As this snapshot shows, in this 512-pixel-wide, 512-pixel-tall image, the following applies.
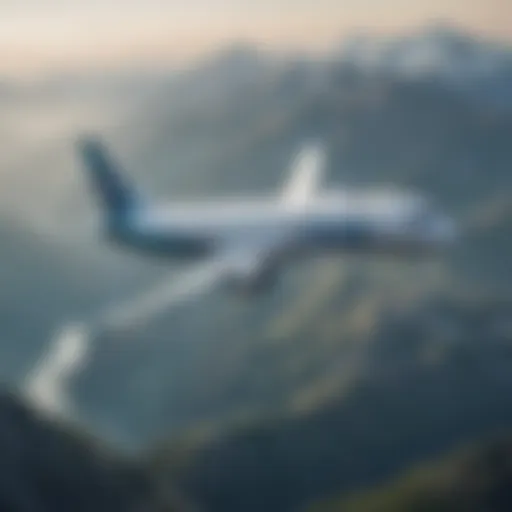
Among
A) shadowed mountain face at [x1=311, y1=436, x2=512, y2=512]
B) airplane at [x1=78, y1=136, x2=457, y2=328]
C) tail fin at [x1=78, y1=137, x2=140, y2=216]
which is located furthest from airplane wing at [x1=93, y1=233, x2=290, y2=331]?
shadowed mountain face at [x1=311, y1=436, x2=512, y2=512]

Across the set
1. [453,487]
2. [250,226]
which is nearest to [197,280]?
[250,226]

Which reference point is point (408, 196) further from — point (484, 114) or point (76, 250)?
point (76, 250)

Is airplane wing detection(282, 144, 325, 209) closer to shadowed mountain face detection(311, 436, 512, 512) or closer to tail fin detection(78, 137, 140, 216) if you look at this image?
tail fin detection(78, 137, 140, 216)

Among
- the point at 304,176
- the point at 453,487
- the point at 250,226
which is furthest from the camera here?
the point at 304,176

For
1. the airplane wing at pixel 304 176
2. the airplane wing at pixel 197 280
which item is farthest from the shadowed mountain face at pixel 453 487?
the airplane wing at pixel 304 176

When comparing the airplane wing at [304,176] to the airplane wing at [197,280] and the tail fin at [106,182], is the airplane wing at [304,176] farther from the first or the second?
the tail fin at [106,182]

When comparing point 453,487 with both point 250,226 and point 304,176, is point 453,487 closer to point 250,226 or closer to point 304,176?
point 250,226
